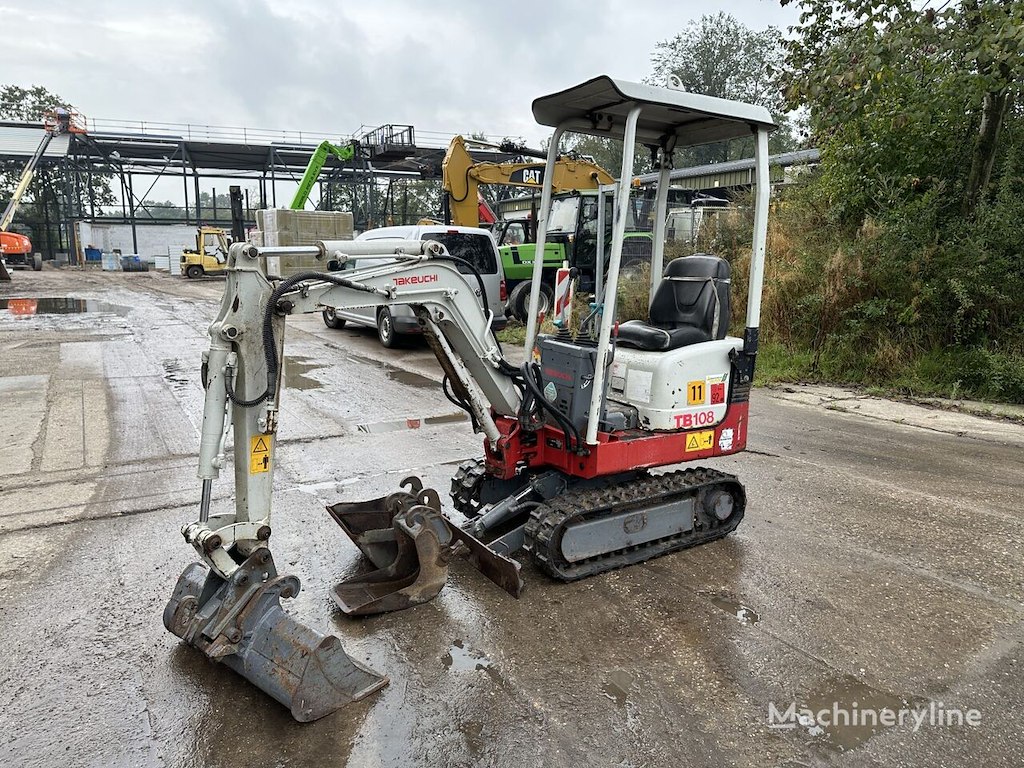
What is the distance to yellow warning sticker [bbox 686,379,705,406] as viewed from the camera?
175 inches

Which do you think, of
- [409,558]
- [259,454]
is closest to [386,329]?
[409,558]

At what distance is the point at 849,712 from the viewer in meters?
3.01

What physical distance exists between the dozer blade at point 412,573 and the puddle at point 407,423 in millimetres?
3488

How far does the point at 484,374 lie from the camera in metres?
4.19

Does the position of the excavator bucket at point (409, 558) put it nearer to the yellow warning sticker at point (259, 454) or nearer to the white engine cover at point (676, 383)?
the yellow warning sticker at point (259, 454)

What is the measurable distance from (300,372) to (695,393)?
24.1 feet

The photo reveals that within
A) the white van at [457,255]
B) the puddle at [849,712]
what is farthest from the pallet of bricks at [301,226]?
the puddle at [849,712]

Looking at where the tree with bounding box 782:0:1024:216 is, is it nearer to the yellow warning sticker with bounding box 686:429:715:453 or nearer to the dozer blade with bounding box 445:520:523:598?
the yellow warning sticker with bounding box 686:429:715:453

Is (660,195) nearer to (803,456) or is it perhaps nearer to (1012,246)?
(803,456)

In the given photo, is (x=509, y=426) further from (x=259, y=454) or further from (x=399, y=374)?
(x=399, y=374)

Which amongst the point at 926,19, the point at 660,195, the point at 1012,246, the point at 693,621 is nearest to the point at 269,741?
the point at 693,621

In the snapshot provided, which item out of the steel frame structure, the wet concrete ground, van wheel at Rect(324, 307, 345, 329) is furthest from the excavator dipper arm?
the steel frame structure

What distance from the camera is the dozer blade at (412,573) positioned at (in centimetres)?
374

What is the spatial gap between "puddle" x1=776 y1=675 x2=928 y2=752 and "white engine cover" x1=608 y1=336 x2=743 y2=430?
5.71 feet
